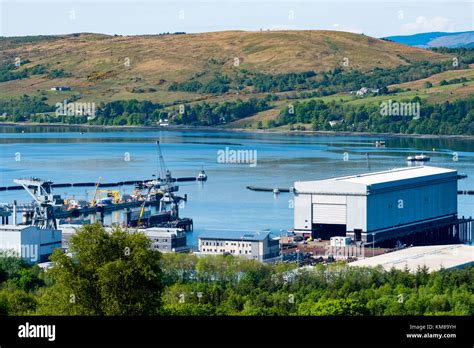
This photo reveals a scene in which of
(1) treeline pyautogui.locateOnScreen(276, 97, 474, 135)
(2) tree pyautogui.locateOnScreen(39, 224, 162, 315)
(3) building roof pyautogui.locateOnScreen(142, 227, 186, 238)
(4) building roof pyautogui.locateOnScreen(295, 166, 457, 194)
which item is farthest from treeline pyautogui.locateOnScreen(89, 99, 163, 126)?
(2) tree pyautogui.locateOnScreen(39, 224, 162, 315)

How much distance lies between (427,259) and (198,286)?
17.5 ft

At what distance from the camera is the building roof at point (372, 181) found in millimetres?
24312

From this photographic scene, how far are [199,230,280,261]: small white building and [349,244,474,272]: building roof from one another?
2.00 m

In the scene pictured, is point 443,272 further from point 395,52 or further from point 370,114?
point 395,52

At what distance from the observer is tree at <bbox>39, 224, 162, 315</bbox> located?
7.14m

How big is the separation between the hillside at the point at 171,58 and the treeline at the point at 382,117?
34.0 ft

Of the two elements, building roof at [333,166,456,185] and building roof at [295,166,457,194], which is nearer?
building roof at [295,166,457,194]

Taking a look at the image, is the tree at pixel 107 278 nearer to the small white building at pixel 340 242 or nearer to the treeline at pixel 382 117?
the small white building at pixel 340 242

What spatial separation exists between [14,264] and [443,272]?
5306 millimetres

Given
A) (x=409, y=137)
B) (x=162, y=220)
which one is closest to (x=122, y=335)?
(x=162, y=220)

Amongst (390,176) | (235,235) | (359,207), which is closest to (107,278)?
(235,235)

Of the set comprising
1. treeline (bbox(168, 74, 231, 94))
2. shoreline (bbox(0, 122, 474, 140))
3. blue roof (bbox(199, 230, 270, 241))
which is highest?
treeline (bbox(168, 74, 231, 94))

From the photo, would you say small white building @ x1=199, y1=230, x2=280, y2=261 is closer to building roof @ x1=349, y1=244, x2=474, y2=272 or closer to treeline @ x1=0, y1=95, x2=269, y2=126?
building roof @ x1=349, y1=244, x2=474, y2=272

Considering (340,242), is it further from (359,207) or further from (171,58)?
(171,58)
